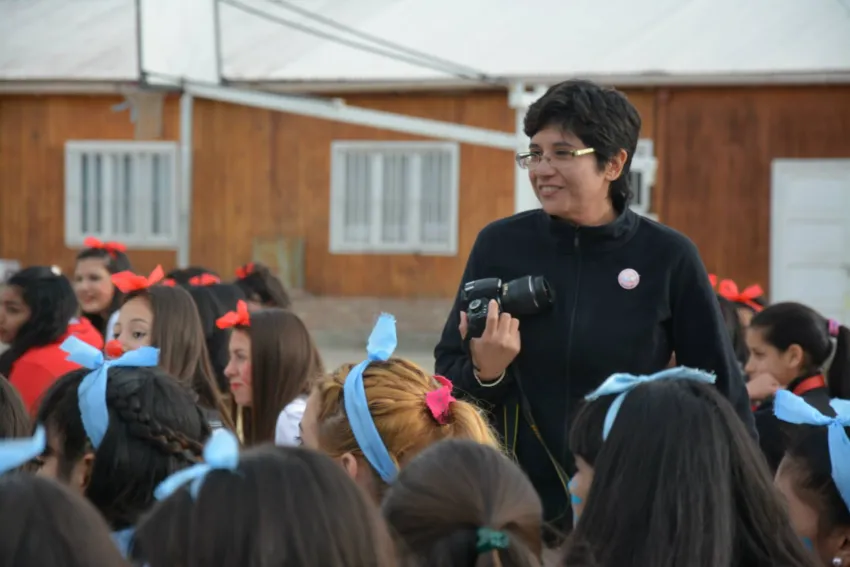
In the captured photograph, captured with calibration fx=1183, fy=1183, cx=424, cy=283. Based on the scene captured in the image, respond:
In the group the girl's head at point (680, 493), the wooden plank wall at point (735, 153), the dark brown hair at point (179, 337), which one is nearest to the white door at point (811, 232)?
the wooden plank wall at point (735, 153)

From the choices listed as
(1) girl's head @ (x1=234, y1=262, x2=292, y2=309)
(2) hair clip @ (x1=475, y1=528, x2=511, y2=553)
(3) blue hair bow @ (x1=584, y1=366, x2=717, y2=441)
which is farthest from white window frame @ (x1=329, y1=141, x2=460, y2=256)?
(2) hair clip @ (x1=475, y1=528, x2=511, y2=553)

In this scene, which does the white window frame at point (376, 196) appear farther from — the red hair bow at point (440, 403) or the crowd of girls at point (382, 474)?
the red hair bow at point (440, 403)

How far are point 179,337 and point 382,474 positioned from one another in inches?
99.3

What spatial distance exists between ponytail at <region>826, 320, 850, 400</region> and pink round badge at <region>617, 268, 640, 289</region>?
6.13 feet

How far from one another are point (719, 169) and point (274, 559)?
519 inches

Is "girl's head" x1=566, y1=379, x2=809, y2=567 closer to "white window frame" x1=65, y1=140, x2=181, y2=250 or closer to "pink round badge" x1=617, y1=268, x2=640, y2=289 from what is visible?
"pink round badge" x1=617, y1=268, x2=640, y2=289

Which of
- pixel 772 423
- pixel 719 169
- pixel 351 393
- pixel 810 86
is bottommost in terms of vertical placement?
pixel 772 423

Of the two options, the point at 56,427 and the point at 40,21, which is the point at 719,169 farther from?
the point at 56,427

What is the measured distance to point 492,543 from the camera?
5.92 ft

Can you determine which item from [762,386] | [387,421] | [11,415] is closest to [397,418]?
[387,421]

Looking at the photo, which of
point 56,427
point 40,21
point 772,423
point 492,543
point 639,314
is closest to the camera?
point 492,543

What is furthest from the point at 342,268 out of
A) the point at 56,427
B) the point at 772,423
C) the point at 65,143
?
the point at 56,427

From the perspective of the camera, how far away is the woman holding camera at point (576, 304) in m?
3.00

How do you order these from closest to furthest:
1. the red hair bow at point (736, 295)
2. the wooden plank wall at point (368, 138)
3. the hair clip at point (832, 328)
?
the hair clip at point (832, 328) < the red hair bow at point (736, 295) < the wooden plank wall at point (368, 138)
